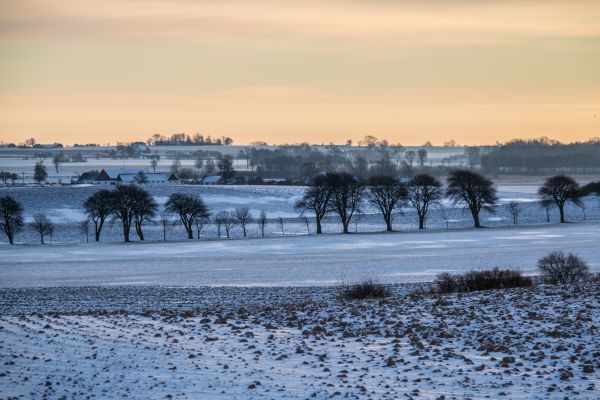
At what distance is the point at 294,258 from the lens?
58562 millimetres

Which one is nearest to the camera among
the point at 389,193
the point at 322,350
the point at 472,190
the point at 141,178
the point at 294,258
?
the point at 322,350

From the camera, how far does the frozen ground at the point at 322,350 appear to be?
1722 centimetres

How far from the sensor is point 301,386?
17406 mm

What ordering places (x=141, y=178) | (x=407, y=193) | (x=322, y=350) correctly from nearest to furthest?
(x=322, y=350)
(x=407, y=193)
(x=141, y=178)

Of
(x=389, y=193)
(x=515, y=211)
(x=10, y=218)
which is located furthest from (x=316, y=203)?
(x=10, y=218)

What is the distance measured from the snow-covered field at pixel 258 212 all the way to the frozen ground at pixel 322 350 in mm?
63576

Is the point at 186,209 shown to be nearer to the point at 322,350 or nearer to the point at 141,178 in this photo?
the point at 322,350

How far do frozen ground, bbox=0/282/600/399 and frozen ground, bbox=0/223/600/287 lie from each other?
16142 millimetres

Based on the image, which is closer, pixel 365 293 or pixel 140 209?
pixel 365 293

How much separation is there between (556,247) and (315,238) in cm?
2697

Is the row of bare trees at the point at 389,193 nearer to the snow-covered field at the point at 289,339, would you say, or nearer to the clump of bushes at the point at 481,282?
the snow-covered field at the point at 289,339

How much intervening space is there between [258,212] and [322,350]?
309 ft

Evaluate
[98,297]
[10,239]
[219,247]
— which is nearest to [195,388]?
[98,297]

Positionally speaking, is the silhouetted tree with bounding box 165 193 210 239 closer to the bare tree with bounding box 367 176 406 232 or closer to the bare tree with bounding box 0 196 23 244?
the bare tree with bounding box 0 196 23 244
